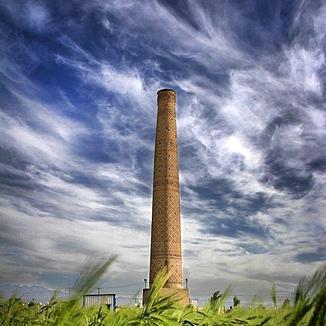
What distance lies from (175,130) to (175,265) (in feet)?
23.1

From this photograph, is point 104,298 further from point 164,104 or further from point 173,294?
point 164,104

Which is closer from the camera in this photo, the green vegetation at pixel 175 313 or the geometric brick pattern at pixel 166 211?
the green vegetation at pixel 175 313

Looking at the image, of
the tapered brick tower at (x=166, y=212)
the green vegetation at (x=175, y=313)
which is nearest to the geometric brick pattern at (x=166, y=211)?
the tapered brick tower at (x=166, y=212)

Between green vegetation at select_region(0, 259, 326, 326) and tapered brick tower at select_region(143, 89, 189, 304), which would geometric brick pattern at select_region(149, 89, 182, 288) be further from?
green vegetation at select_region(0, 259, 326, 326)

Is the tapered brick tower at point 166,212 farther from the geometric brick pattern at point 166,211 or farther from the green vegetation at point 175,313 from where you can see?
the green vegetation at point 175,313

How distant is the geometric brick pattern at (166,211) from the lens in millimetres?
20875

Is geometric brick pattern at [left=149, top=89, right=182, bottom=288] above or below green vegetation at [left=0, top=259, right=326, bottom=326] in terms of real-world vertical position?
above

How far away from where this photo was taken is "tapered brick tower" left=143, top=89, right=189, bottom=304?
2084 cm

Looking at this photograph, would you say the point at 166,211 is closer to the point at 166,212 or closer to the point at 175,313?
the point at 166,212

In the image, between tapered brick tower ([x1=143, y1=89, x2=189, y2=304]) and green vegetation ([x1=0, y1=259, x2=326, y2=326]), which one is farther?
tapered brick tower ([x1=143, y1=89, x2=189, y2=304])

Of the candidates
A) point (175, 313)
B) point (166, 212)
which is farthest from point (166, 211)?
point (175, 313)

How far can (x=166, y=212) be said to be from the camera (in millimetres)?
21156

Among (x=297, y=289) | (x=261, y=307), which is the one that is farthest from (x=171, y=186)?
(x=297, y=289)

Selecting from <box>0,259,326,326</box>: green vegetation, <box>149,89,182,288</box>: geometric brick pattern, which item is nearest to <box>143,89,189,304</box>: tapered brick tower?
<box>149,89,182,288</box>: geometric brick pattern
